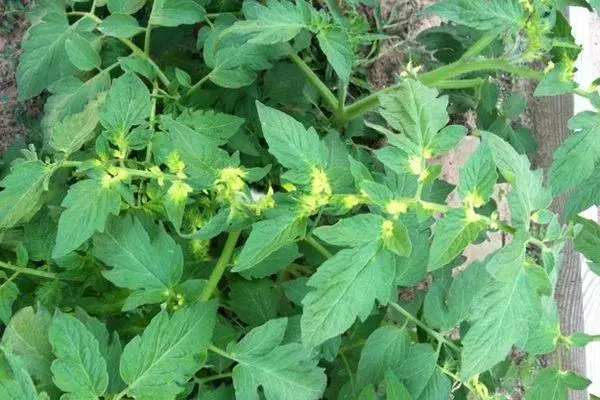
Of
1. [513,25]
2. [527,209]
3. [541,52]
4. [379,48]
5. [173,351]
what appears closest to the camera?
[527,209]

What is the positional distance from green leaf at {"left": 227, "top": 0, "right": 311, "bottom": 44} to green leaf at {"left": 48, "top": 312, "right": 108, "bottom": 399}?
0.52 metres

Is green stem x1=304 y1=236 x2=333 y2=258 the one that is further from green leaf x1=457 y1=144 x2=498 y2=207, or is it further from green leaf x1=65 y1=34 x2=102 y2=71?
green leaf x1=65 y1=34 x2=102 y2=71

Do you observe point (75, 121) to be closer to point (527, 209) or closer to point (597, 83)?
point (527, 209)

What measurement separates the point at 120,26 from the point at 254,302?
0.57 m

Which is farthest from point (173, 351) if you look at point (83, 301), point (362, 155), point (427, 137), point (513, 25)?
point (513, 25)

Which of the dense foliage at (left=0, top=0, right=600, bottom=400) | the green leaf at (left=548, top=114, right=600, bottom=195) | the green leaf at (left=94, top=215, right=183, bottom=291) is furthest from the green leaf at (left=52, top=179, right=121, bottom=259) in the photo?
the green leaf at (left=548, top=114, right=600, bottom=195)

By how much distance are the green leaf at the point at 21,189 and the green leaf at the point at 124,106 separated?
0.41ft

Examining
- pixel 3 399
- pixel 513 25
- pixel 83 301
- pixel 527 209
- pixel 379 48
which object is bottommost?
pixel 83 301

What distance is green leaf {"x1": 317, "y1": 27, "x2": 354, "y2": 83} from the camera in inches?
48.2

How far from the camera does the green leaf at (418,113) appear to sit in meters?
1.01

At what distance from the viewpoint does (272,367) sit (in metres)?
1.11

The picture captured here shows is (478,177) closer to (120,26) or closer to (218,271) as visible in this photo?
(218,271)

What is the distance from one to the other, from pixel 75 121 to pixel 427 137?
23.9 inches

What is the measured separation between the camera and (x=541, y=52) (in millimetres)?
1273
